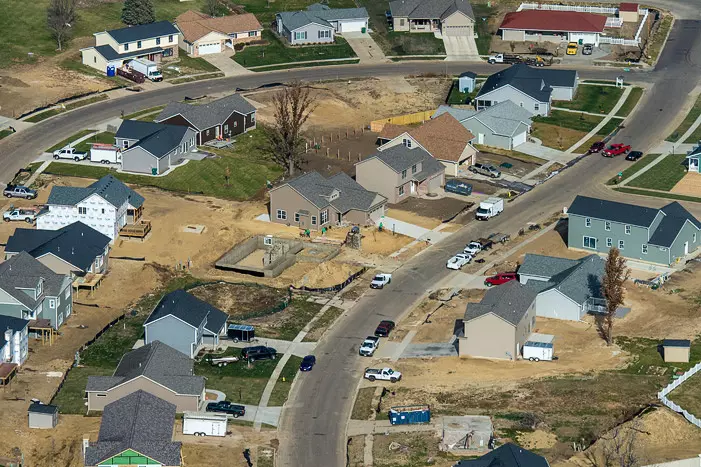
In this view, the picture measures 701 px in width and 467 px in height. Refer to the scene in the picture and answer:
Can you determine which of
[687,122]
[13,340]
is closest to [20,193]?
[13,340]

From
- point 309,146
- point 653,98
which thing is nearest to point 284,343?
point 309,146

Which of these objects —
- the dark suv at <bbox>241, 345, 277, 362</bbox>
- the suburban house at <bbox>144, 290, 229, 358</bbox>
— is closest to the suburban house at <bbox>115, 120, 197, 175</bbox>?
the suburban house at <bbox>144, 290, 229, 358</bbox>

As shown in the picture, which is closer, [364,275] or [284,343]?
[284,343]

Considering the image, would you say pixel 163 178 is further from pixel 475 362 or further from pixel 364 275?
pixel 475 362

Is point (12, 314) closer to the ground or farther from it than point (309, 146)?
closer to the ground

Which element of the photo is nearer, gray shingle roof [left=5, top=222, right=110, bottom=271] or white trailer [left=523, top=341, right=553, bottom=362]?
white trailer [left=523, top=341, right=553, bottom=362]

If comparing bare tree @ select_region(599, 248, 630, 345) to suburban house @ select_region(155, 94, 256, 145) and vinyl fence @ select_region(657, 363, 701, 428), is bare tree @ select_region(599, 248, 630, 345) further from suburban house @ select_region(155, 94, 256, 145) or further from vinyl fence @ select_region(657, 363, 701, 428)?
suburban house @ select_region(155, 94, 256, 145)

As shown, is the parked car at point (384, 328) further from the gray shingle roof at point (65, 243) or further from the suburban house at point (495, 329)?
the gray shingle roof at point (65, 243)
